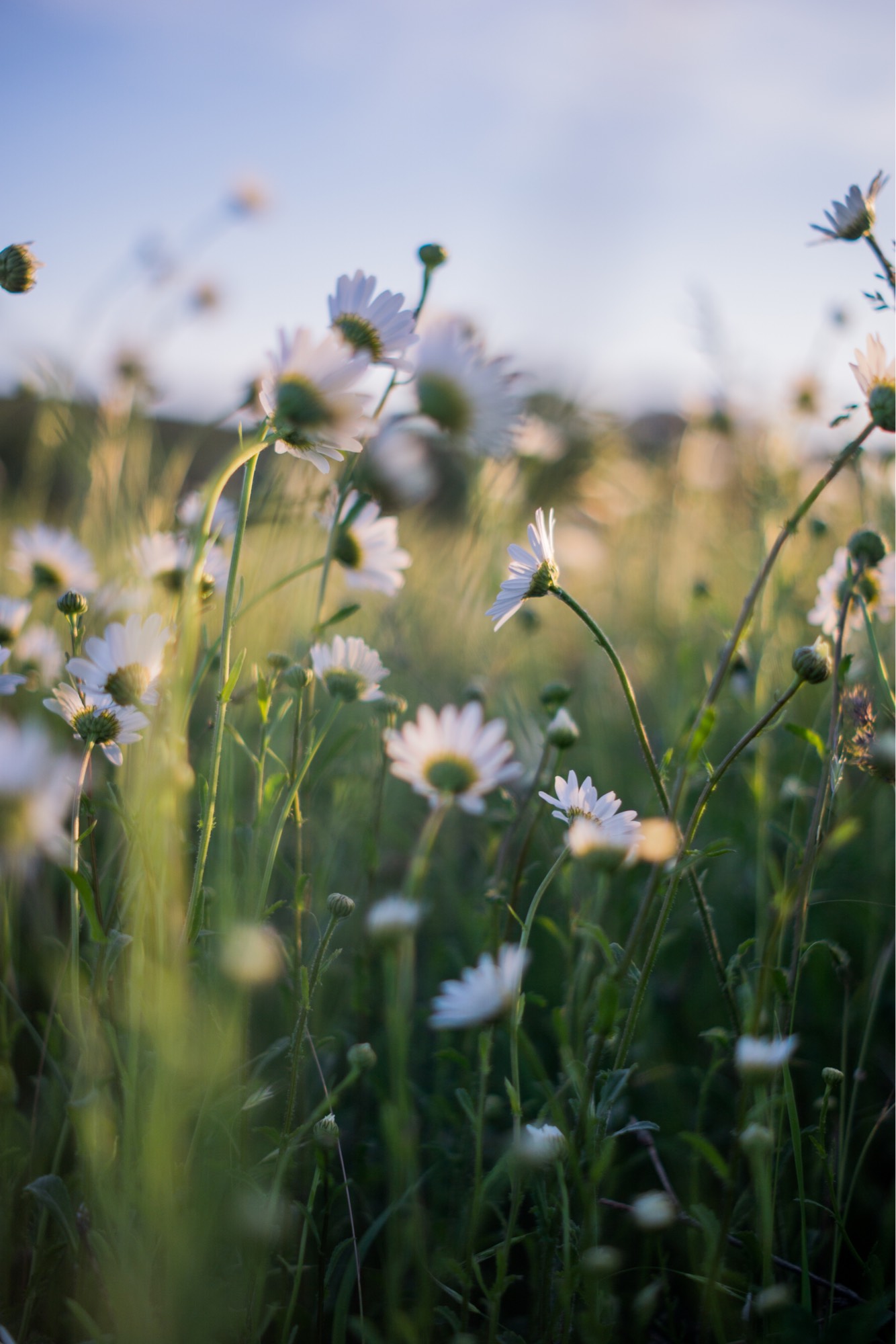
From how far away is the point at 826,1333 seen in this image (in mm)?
595

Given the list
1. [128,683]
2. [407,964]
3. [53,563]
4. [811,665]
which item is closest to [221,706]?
[128,683]

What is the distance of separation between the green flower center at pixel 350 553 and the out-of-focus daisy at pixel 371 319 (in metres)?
0.25

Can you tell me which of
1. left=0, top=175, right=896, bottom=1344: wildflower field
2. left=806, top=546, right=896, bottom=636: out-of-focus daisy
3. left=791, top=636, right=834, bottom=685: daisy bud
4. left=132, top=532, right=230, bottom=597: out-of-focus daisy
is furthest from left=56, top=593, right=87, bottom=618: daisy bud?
left=806, top=546, right=896, bottom=636: out-of-focus daisy

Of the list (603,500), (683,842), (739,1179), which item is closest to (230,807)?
(683,842)

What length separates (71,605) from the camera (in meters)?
0.76

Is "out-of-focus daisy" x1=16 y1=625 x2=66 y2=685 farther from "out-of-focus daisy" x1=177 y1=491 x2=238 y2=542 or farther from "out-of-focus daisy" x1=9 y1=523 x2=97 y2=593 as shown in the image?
"out-of-focus daisy" x1=177 y1=491 x2=238 y2=542

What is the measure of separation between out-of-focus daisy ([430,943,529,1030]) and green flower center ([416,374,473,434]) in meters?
0.41

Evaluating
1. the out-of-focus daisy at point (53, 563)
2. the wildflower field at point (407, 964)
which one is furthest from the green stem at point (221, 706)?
the out-of-focus daisy at point (53, 563)

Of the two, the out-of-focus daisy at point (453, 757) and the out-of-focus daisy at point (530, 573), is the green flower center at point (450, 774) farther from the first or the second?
the out-of-focus daisy at point (530, 573)

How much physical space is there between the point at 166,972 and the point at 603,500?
10.6 ft

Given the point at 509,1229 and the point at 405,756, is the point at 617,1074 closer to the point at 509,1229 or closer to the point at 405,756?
the point at 509,1229

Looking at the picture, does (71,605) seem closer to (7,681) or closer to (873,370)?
(7,681)

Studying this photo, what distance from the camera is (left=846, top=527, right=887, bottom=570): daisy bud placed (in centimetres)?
72

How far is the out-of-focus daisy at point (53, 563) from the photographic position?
3.88ft
